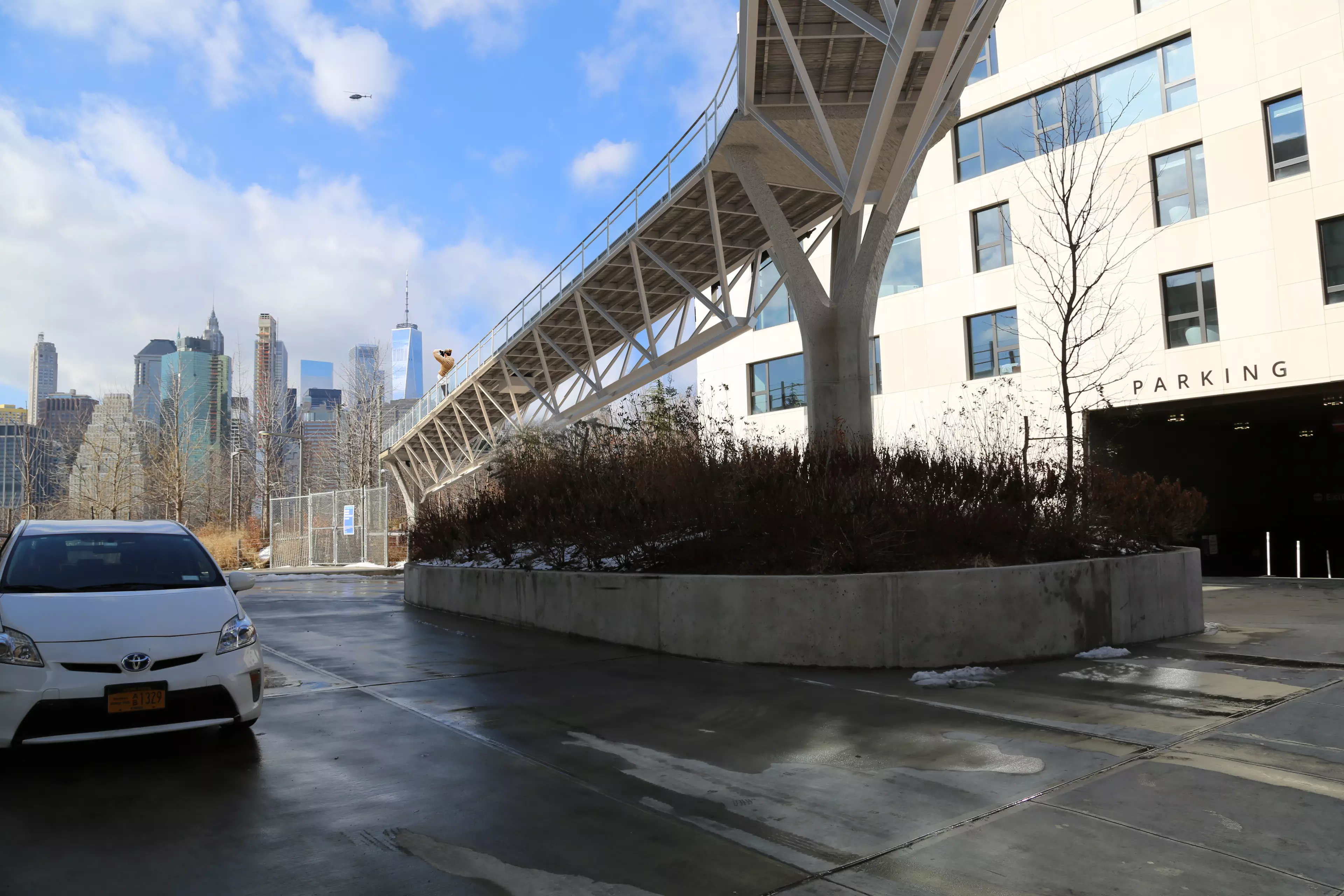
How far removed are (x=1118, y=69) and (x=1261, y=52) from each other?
12.7 feet

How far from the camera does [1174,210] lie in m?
23.7

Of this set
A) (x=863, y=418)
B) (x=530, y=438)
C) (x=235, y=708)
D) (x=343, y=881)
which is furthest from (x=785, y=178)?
(x=343, y=881)

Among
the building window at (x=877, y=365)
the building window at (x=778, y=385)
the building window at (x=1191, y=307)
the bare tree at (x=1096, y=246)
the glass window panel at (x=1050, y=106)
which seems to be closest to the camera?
the building window at (x=1191, y=307)

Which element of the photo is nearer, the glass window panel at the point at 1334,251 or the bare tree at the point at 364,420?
the glass window panel at the point at 1334,251

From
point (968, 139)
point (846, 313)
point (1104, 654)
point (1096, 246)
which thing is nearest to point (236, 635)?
point (1104, 654)

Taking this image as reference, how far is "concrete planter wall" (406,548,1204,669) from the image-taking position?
8758mm

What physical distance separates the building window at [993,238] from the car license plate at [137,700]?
1048 inches

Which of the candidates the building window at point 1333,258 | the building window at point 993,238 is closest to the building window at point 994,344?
the building window at point 993,238

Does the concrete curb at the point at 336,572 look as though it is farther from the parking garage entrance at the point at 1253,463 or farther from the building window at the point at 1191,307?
the building window at the point at 1191,307

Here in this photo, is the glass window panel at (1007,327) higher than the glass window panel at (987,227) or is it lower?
lower

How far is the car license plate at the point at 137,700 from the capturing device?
524 cm

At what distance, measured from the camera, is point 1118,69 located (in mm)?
25062

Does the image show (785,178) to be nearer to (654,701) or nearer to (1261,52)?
(1261,52)

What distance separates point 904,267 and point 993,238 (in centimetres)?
337
